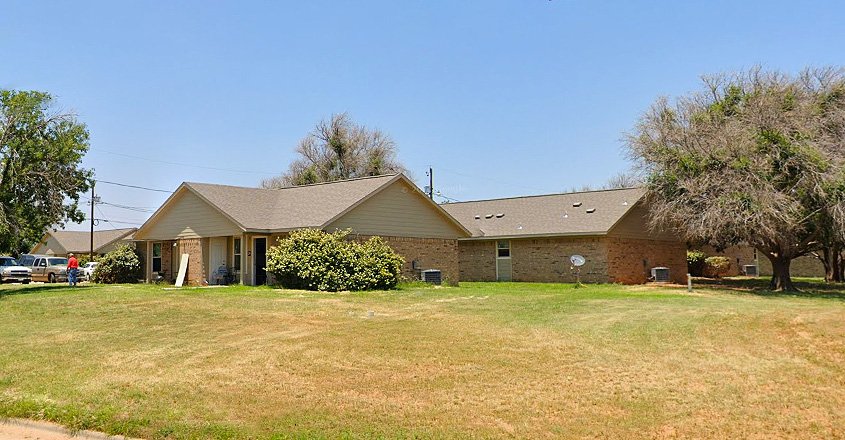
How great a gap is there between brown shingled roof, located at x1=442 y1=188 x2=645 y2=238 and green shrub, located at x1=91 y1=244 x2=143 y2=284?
16.6 metres

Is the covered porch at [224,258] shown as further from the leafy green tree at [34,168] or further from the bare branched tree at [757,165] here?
the bare branched tree at [757,165]

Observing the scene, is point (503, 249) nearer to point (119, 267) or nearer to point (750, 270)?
point (750, 270)

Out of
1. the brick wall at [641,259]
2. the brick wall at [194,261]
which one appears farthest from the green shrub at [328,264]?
the brick wall at [641,259]

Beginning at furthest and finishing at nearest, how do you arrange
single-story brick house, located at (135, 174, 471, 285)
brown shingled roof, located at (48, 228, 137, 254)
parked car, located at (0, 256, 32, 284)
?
brown shingled roof, located at (48, 228, 137, 254) → parked car, located at (0, 256, 32, 284) → single-story brick house, located at (135, 174, 471, 285)

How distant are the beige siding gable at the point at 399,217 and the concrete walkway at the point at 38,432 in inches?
743

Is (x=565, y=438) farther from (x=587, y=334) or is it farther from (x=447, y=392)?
(x=587, y=334)

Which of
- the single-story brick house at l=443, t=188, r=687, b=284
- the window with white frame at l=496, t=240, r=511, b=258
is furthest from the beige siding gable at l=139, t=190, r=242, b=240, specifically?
the window with white frame at l=496, t=240, r=511, b=258

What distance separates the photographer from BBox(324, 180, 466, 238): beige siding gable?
95.4 ft

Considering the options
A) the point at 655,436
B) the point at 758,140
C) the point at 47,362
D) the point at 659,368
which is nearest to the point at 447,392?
the point at 655,436

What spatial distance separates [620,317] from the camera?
53.2 feet

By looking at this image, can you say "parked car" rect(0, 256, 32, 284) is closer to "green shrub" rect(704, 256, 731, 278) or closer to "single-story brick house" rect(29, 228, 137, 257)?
"single-story brick house" rect(29, 228, 137, 257)

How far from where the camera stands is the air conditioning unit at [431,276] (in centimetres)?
3095

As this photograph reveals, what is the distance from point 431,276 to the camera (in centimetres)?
3098

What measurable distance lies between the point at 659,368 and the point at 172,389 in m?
7.23
